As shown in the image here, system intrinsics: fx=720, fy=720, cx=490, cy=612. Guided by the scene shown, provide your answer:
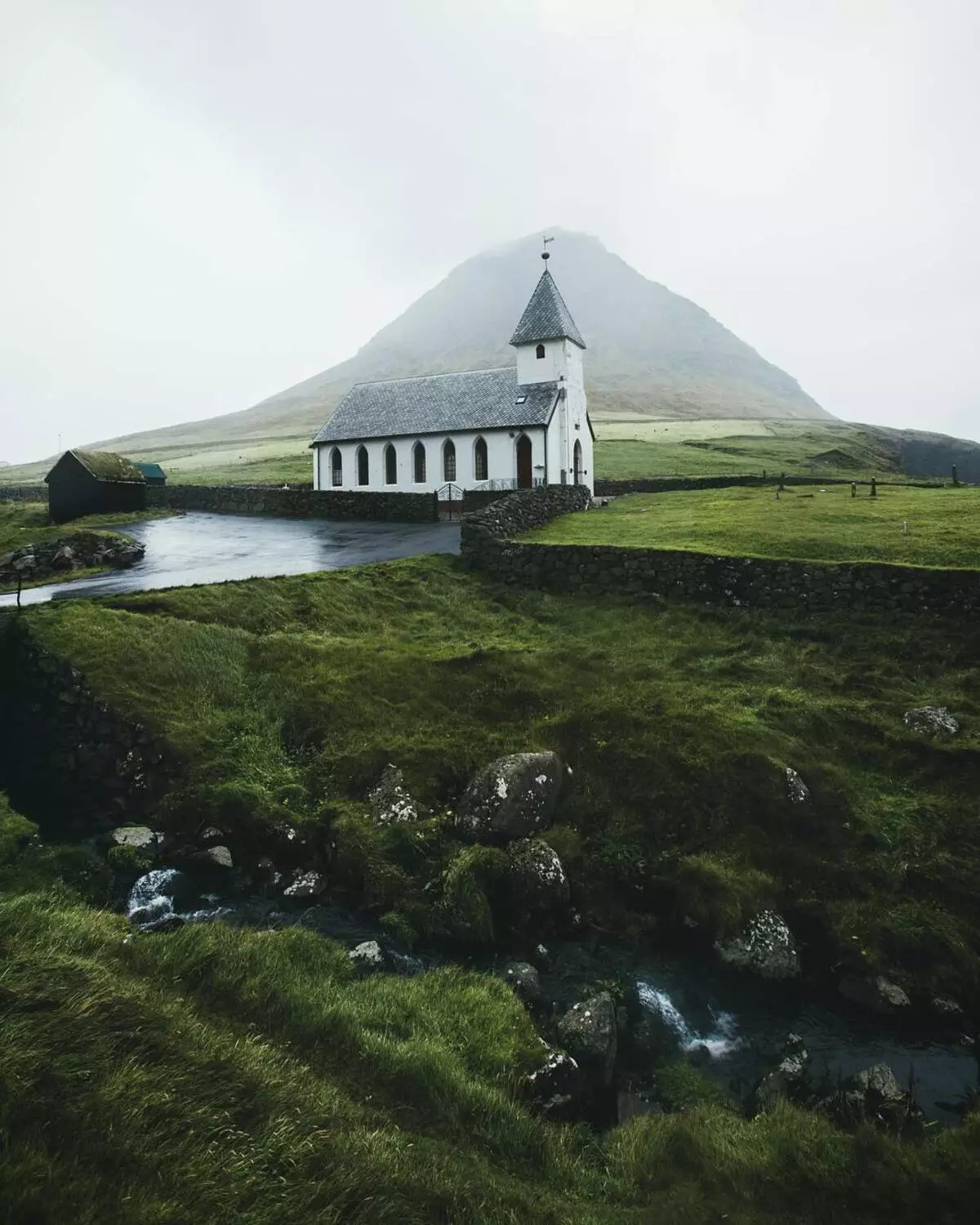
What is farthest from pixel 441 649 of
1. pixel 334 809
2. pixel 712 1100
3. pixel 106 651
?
pixel 712 1100

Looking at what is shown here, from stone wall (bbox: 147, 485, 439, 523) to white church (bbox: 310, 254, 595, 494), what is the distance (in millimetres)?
6820

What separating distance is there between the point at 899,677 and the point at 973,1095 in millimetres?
11077

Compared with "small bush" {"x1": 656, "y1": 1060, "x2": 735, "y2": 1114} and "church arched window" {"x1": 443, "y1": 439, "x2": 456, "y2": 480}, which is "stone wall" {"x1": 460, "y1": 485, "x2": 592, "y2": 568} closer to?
"church arched window" {"x1": 443, "y1": 439, "x2": 456, "y2": 480}

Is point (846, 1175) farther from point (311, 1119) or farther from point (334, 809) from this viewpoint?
point (334, 809)

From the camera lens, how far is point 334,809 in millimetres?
13422

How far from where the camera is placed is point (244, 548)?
3164cm

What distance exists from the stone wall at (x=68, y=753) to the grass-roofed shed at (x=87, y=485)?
87.6 feet

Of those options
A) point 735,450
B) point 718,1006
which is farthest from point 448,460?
point 735,450

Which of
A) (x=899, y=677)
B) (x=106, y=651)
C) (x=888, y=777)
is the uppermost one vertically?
(x=106, y=651)

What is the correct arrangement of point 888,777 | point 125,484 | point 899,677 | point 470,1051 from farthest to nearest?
point 125,484 → point 899,677 → point 888,777 → point 470,1051

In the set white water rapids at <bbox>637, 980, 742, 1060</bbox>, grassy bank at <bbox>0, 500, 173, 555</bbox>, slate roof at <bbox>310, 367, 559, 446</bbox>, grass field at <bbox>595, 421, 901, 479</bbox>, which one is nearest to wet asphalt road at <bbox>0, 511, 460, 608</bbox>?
grassy bank at <bbox>0, 500, 173, 555</bbox>

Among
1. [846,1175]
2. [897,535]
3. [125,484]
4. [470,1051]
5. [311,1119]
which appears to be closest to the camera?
[311,1119]

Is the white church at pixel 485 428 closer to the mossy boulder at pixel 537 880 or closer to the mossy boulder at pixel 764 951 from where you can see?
the mossy boulder at pixel 537 880

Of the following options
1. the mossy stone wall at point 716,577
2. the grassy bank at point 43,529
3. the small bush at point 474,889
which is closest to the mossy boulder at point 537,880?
the small bush at point 474,889
